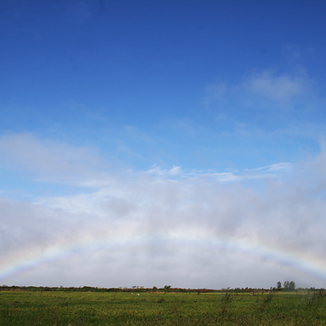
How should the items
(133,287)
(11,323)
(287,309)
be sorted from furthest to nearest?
1. (133,287)
2. (287,309)
3. (11,323)

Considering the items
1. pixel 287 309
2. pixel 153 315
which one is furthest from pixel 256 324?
pixel 287 309

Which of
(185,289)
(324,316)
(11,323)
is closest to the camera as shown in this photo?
(11,323)

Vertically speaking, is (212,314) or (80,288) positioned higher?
(212,314)

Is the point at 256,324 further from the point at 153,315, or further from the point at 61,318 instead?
the point at 61,318

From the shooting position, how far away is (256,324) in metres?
20.0

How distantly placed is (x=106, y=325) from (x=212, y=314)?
1077 cm

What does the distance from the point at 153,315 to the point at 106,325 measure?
237 inches

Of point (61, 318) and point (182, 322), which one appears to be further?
point (61, 318)

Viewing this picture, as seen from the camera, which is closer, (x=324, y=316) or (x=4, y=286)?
(x=324, y=316)

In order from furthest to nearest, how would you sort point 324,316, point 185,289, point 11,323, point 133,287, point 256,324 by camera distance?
point 185,289, point 133,287, point 324,316, point 11,323, point 256,324

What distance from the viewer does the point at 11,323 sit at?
22.0 metres

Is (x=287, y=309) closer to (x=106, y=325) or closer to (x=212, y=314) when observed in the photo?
(x=212, y=314)

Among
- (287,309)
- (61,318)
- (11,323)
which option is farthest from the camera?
(287,309)

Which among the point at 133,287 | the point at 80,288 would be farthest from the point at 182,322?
the point at 80,288
